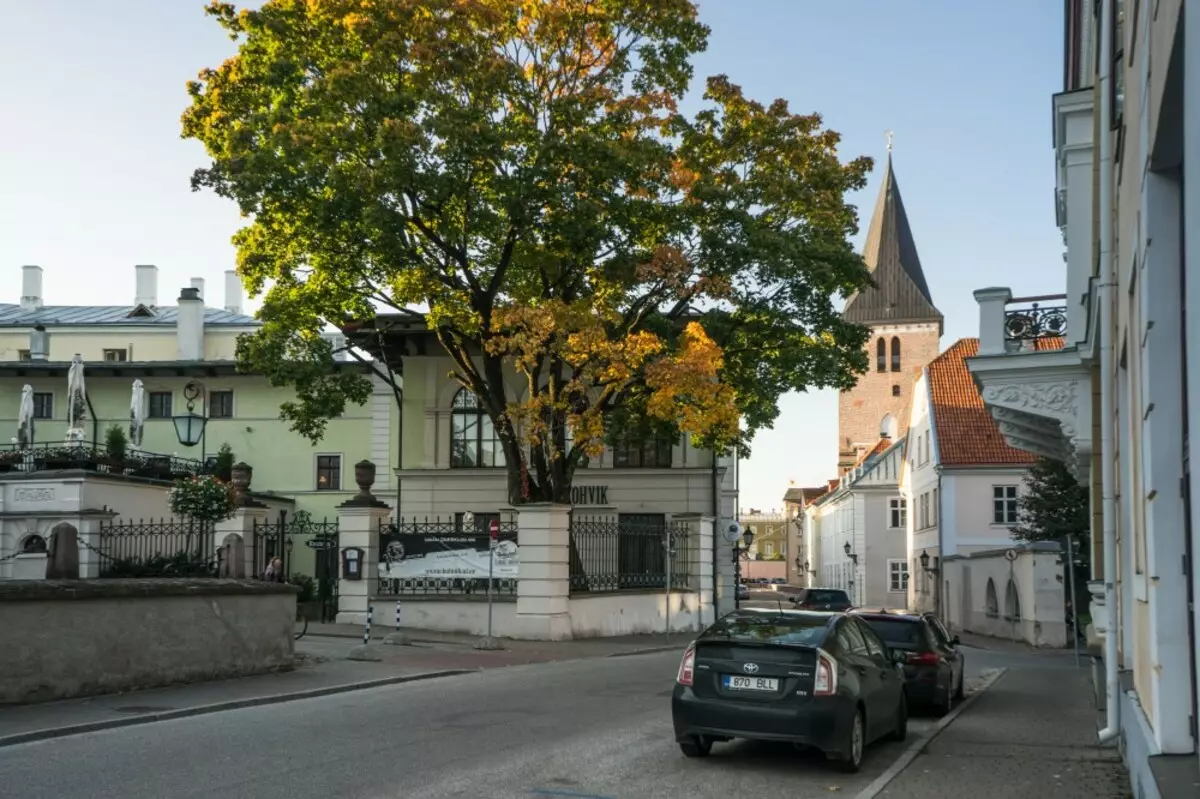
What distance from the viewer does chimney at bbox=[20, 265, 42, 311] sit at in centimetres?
6650

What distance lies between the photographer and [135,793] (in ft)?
31.0

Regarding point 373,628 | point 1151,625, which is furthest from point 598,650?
point 1151,625

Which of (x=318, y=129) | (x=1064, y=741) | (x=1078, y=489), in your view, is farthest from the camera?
(x=1078, y=489)

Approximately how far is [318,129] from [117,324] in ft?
126

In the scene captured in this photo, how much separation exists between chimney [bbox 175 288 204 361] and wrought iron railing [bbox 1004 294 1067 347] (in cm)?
4620

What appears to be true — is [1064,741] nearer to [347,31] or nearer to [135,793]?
[135,793]

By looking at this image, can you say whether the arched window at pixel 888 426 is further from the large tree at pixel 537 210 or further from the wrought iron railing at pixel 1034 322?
the wrought iron railing at pixel 1034 322

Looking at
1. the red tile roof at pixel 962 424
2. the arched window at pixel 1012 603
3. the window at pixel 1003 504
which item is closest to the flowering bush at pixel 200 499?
the arched window at pixel 1012 603

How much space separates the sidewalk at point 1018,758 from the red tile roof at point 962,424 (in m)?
37.6

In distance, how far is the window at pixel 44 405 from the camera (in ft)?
162

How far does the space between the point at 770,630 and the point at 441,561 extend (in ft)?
60.8

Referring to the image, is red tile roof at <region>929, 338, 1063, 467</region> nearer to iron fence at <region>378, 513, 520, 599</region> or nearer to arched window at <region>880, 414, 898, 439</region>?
iron fence at <region>378, 513, 520, 599</region>

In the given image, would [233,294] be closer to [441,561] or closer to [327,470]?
Answer: [327,470]

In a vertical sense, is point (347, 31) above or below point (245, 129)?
above
